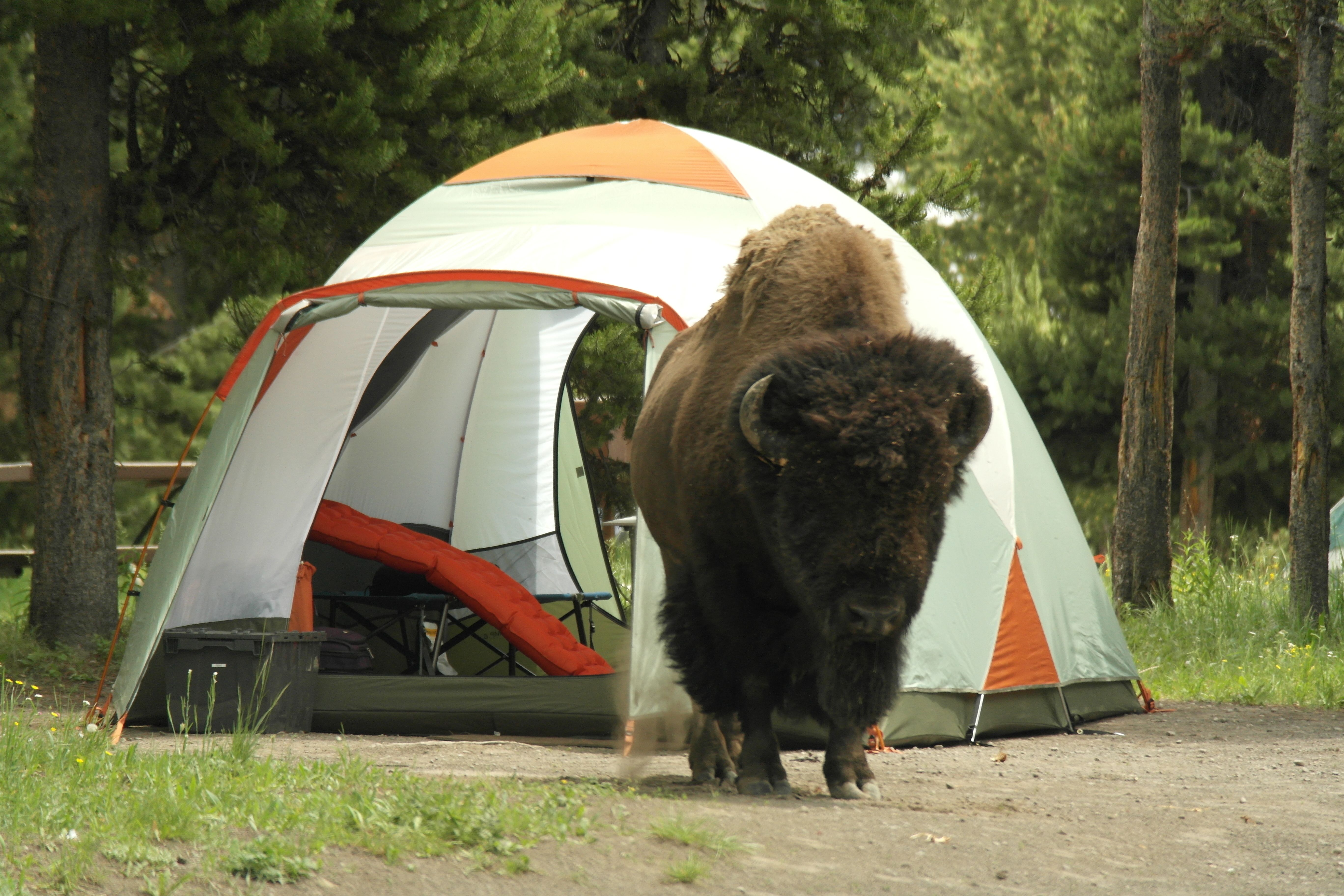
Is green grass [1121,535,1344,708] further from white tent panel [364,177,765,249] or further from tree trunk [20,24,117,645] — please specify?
tree trunk [20,24,117,645]

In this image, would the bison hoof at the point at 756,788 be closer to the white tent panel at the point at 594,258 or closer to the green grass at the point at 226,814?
the green grass at the point at 226,814

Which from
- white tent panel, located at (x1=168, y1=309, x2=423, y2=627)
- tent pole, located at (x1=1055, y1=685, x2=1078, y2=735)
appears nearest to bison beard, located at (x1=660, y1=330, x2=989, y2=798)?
tent pole, located at (x1=1055, y1=685, x2=1078, y2=735)

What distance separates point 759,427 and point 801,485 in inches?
8.7

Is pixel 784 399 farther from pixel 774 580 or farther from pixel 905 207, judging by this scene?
pixel 905 207

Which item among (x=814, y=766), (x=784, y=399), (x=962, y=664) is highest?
(x=784, y=399)

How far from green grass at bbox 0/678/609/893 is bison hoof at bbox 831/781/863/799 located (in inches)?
32.5

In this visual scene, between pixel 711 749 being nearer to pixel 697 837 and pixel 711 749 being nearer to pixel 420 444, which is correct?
pixel 697 837

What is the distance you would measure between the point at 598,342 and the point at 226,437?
4233 millimetres

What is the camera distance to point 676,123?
38.5ft

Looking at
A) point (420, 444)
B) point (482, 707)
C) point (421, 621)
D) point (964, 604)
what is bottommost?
point (482, 707)

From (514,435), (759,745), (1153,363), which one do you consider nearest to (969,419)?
(759,745)

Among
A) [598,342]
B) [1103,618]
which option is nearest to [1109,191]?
[598,342]

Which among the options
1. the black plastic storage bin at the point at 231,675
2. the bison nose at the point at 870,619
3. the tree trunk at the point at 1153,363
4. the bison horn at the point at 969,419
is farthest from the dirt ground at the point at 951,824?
the tree trunk at the point at 1153,363

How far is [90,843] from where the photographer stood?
319 cm
